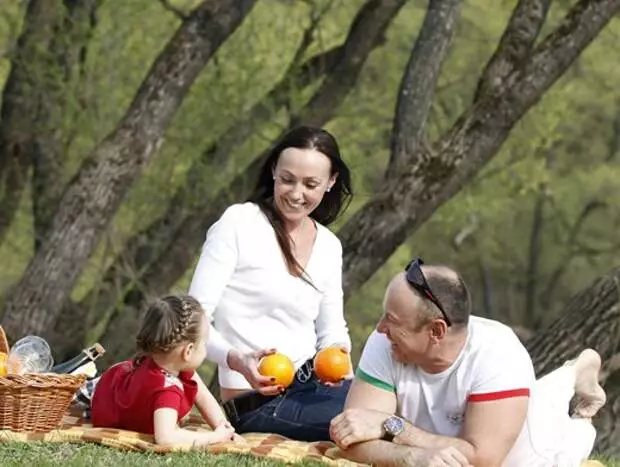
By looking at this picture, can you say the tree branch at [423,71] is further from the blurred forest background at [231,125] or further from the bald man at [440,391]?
the bald man at [440,391]

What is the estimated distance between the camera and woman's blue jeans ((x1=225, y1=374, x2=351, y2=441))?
5.98 metres

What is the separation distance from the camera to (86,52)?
1362 centimetres

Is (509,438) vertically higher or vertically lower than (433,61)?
lower

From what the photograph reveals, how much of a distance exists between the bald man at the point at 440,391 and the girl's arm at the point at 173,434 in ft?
1.75

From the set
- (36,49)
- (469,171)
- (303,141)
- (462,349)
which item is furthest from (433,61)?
(462,349)

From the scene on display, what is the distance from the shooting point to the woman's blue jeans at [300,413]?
5976 mm

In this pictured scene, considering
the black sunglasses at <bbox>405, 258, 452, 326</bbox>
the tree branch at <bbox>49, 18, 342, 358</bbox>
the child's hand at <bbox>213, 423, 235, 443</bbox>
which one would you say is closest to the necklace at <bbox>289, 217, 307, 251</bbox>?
the child's hand at <bbox>213, 423, 235, 443</bbox>

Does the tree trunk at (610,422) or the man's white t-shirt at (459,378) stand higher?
the man's white t-shirt at (459,378)

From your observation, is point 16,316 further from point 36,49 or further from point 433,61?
point 433,61

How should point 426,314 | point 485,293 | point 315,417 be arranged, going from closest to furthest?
point 426,314 < point 315,417 < point 485,293

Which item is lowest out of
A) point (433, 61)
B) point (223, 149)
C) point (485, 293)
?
point (485, 293)

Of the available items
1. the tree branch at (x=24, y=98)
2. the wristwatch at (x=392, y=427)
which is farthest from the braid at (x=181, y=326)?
the tree branch at (x=24, y=98)

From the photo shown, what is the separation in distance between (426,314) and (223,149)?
30.9 feet

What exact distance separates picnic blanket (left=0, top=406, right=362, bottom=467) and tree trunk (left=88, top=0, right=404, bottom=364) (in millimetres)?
7611
